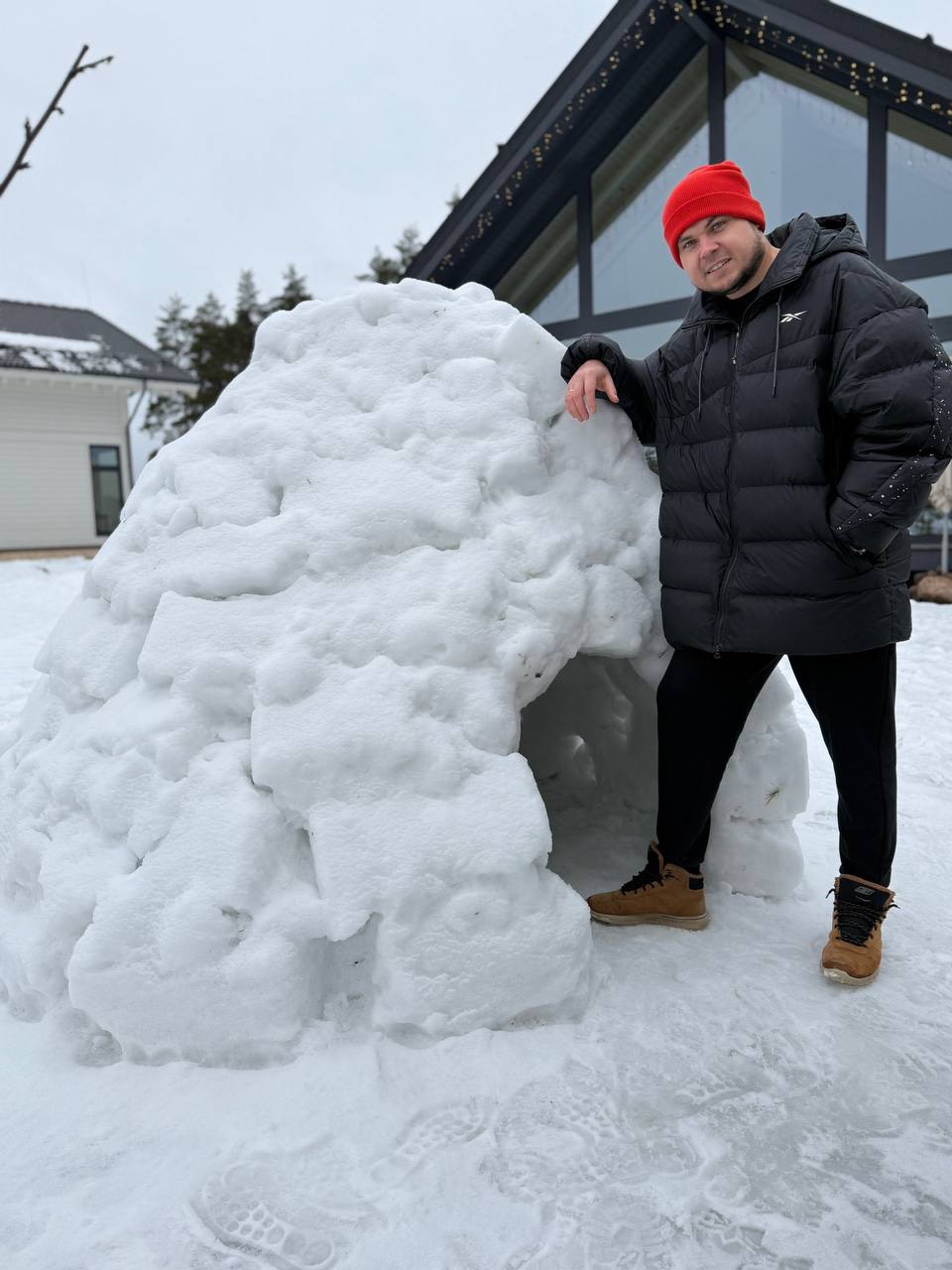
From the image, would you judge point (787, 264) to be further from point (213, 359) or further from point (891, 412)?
point (213, 359)

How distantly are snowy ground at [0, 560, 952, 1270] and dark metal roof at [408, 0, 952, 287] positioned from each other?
7.88 meters

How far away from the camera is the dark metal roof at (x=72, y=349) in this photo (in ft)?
45.0

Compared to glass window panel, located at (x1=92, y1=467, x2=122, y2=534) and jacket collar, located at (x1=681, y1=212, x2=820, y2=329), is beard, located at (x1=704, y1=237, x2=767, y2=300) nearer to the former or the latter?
jacket collar, located at (x1=681, y1=212, x2=820, y2=329)

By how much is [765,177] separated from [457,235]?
330cm

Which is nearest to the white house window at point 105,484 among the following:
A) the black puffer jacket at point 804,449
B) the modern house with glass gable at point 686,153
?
the modern house with glass gable at point 686,153

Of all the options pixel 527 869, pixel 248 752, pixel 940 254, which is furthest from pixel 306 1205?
pixel 940 254

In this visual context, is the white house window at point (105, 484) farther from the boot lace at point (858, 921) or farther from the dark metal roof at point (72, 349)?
the boot lace at point (858, 921)

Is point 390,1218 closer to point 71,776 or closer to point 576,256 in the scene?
point 71,776

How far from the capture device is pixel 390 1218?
1.49 m

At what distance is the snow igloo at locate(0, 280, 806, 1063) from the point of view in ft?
6.09

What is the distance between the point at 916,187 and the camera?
26.2ft

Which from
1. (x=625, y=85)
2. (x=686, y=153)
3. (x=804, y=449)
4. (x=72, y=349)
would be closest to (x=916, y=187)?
(x=686, y=153)

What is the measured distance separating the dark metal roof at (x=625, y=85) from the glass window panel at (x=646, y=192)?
0.57ft

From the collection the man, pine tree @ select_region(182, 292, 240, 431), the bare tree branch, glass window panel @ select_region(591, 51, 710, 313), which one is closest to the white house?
pine tree @ select_region(182, 292, 240, 431)
